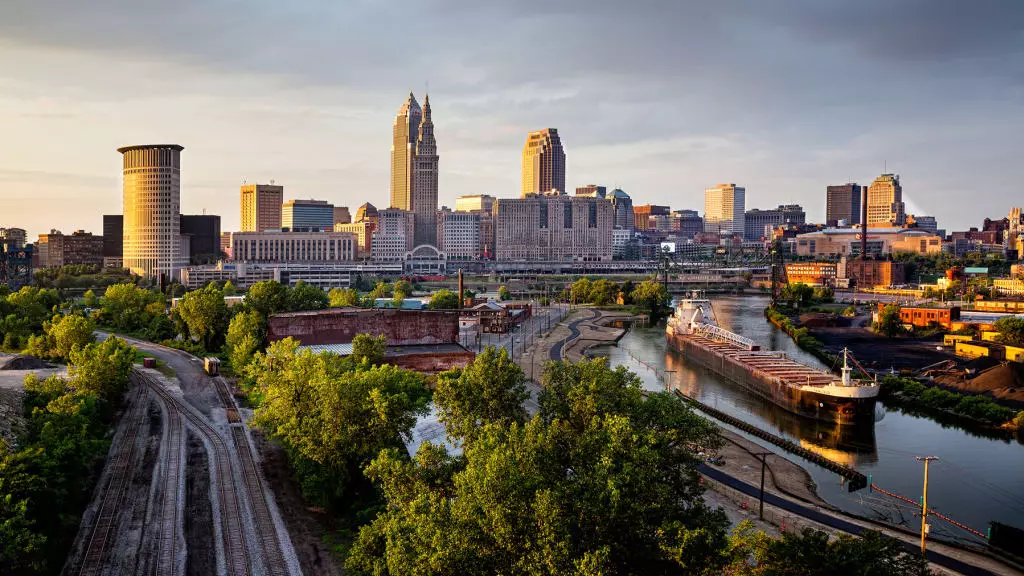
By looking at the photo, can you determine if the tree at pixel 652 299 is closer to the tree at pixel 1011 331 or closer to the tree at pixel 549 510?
the tree at pixel 1011 331

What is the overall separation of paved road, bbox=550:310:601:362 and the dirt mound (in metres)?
40.7

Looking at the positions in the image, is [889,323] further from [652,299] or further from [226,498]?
[226,498]

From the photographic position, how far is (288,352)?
47562 millimetres

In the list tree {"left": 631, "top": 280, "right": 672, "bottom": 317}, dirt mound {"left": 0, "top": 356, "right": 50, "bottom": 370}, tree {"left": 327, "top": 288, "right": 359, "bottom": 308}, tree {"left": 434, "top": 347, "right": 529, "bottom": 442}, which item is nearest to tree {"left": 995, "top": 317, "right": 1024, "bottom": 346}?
tree {"left": 631, "top": 280, "right": 672, "bottom": 317}

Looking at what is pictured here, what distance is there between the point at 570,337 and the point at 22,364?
6140cm

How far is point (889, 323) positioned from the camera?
98250 millimetres

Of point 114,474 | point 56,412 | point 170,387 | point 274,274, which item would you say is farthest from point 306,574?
point 274,274

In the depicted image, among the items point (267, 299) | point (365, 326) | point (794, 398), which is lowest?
point (794, 398)

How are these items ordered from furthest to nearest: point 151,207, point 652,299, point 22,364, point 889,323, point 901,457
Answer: point 151,207 → point 652,299 → point 889,323 → point 22,364 → point 901,457

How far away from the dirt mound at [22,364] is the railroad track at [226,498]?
12.9 metres

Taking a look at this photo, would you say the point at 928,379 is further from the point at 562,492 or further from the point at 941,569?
the point at 562,492

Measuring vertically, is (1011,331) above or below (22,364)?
above

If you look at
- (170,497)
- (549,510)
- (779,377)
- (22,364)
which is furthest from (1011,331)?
(22,364)

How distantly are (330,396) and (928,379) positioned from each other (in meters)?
54.9
